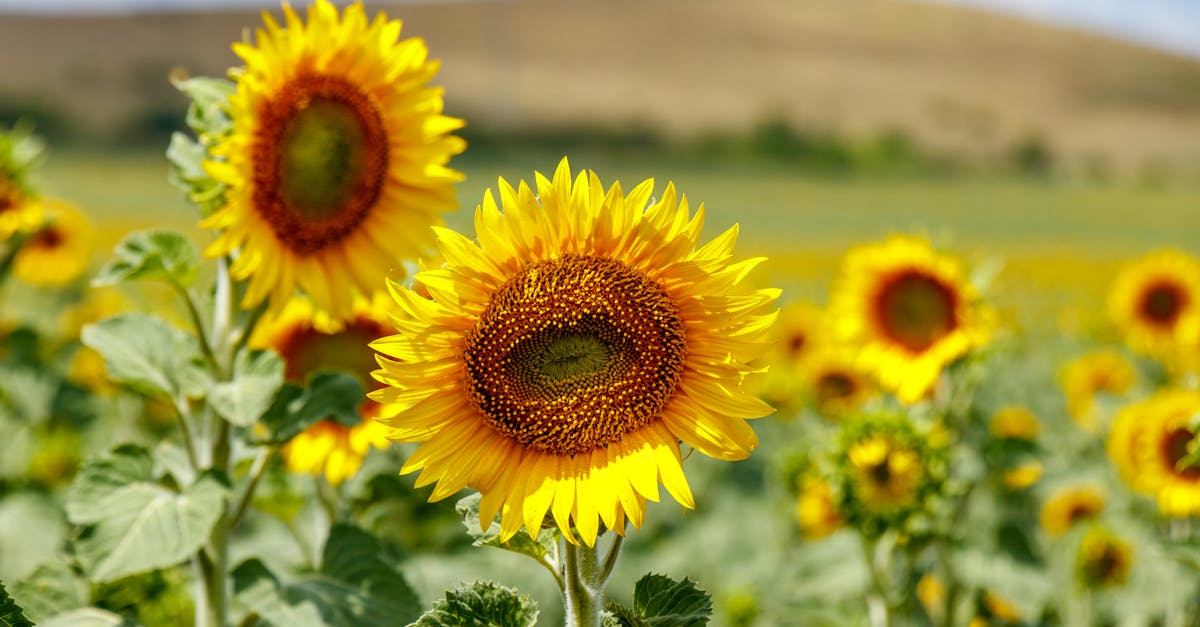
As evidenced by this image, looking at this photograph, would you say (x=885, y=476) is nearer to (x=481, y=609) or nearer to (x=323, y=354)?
(x=323, y=354)

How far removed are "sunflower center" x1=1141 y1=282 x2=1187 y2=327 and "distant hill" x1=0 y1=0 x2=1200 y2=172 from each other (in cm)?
6428

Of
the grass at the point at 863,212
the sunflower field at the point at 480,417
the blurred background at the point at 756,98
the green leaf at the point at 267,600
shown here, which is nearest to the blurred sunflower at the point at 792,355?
the sunflower field at the point at 480,417

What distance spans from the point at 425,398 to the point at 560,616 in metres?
2.46

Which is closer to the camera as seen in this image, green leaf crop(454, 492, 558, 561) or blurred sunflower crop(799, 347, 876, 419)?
green leaf crop(454, 492, 558, 561)

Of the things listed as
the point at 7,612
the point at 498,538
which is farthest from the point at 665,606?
the point at 7,612

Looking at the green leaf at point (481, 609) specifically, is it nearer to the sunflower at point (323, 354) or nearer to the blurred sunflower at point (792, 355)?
the sunflower at point (323, 354)

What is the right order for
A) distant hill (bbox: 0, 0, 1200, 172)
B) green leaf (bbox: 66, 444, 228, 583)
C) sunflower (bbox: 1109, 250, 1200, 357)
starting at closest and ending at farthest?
green leaf (bbox: 66, 444, 228, 583), sunflower (bbox: 1109, 250, 1200, 357), distant hill (bbox: 0, 0, 1200, 172)

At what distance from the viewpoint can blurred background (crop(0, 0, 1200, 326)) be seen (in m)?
51.7

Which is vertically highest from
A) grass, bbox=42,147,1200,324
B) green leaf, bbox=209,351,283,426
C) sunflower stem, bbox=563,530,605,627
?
grass, bbox=42,147,1200,324

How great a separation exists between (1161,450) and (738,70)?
258 feet

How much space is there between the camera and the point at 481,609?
5.20 ft

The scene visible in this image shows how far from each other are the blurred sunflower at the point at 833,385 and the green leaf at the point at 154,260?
A: 128 inches

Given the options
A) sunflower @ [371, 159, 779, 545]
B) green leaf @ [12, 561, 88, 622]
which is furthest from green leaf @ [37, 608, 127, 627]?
sunflower @ [371, 159, 779, 545]

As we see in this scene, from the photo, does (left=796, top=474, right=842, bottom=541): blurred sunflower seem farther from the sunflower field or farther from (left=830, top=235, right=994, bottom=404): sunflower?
(left=830, top=235, right=994, bottom=404): sunflower
